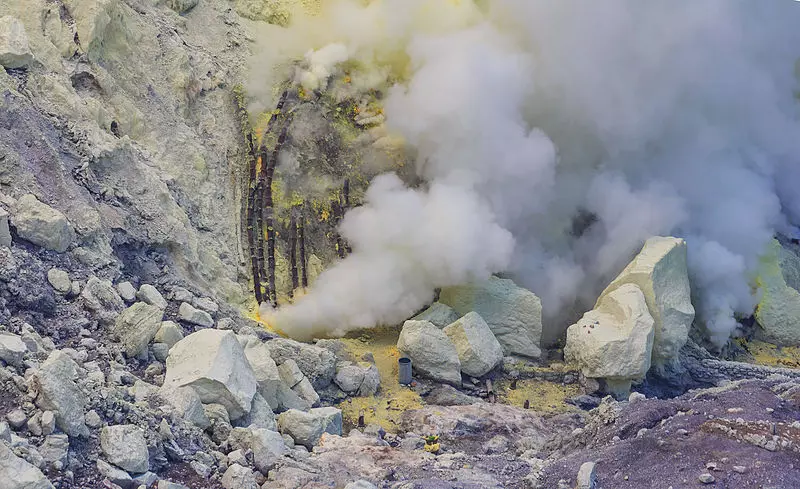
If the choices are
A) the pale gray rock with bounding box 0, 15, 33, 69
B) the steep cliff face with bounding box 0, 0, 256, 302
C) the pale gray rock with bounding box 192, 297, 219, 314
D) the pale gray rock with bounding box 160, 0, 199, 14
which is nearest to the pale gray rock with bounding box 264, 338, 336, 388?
the pale gray rock with bounding box 192, 297, 219, 314

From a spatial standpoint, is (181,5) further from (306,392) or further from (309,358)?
(306,392)

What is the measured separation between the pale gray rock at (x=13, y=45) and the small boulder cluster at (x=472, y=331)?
4.63m

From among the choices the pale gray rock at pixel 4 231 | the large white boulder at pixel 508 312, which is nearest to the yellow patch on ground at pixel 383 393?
the large white boulder at pixel 508 312

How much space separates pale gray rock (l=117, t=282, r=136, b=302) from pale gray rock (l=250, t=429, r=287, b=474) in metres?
1.92

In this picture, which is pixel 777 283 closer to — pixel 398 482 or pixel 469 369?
pixel 469 369

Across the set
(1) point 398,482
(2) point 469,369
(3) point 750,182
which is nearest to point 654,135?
(3) point 750,182

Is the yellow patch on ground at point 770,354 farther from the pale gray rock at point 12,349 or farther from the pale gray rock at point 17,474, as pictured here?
the pale gray rock at point 17,474

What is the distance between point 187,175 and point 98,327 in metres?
3.27

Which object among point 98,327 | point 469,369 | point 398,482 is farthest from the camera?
point 469,369

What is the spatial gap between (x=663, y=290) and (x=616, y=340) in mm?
1241

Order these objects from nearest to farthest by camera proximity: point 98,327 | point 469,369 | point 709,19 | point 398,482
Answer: point 398,482 → point 98,327 → point 469,369 → point 709,19

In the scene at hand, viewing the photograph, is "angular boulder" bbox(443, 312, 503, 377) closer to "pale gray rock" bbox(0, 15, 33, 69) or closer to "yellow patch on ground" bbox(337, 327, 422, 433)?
"yellow patch on ground" bbox(337, 327, 422, 433)

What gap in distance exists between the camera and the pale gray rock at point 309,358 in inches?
302

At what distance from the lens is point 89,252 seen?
6.73m
